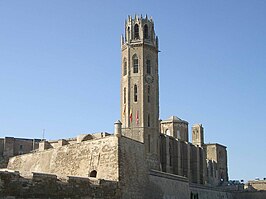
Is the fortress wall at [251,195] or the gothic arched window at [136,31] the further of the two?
the fortress wall at [251,195]

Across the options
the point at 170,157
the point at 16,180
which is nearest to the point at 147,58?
the point at 170,157

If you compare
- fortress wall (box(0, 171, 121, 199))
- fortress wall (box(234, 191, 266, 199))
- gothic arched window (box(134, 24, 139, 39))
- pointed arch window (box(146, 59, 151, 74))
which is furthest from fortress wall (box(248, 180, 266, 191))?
fortress wall (box(0, 171, 121, 199))

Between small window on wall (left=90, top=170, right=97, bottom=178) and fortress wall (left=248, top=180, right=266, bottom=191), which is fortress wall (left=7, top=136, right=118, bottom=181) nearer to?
small window on wall (left=90, top=170, right=97, bottom=178)

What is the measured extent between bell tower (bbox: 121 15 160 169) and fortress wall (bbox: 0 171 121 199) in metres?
17.6

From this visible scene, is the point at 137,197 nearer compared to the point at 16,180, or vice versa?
the point at 16,180

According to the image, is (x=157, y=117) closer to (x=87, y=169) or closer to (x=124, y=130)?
(x=124, y=130)

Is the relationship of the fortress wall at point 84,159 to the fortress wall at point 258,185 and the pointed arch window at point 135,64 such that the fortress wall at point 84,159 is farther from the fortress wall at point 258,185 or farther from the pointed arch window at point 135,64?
the fortress wall at point 258,185

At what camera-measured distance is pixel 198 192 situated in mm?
48281

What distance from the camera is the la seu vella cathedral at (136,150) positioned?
32.5m

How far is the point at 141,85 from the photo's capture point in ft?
159

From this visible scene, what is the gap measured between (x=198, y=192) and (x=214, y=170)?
19.6 meters

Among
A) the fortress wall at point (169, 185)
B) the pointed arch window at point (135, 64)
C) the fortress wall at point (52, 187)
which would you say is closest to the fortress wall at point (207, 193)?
the fortress wall at point (169, 185)

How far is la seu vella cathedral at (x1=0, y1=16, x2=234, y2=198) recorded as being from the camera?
107 feet

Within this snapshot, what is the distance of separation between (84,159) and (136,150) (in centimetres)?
388
